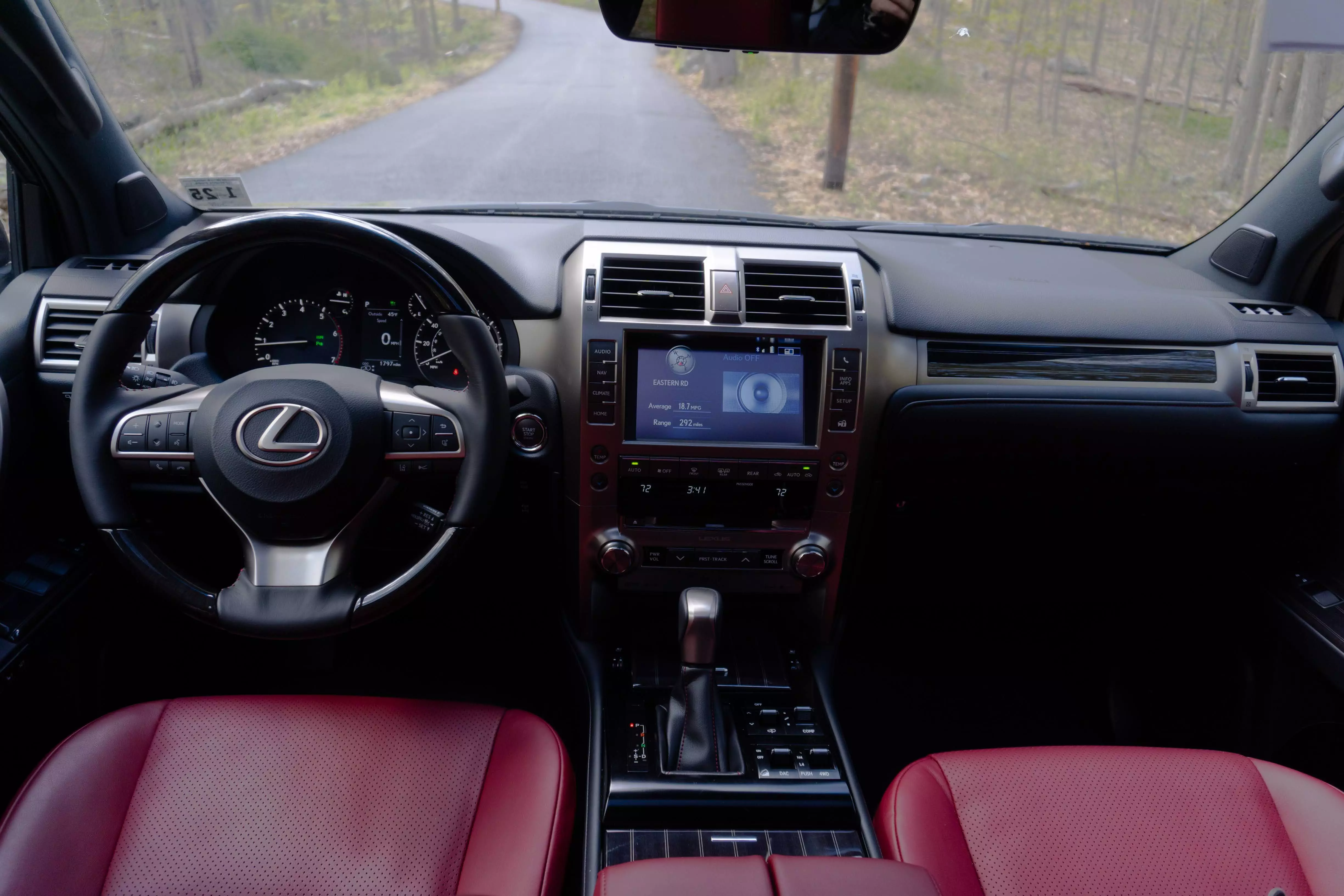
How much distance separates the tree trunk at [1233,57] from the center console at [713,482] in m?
1.07

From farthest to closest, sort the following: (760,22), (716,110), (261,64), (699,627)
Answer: (716,110), (261,64), (699,627), (760,22)

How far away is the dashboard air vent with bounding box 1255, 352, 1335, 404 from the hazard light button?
142cm

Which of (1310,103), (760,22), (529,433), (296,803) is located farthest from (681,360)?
(1310,103)

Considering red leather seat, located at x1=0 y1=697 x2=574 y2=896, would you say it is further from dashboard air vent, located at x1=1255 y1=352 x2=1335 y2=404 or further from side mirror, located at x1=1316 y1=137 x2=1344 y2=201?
side mirror, located at x1=1316 y1=137 x2=1344 y2=201

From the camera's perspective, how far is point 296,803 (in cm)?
172

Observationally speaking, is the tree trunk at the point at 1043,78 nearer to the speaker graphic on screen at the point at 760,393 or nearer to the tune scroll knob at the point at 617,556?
the speaker graphic on screen at the point at 760,393

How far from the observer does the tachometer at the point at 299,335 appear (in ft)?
7.57

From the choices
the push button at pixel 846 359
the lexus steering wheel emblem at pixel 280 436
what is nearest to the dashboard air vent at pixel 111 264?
the lexus steering wheel emblem at pixel 280 436

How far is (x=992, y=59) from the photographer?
233cm

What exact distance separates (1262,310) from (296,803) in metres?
2.67

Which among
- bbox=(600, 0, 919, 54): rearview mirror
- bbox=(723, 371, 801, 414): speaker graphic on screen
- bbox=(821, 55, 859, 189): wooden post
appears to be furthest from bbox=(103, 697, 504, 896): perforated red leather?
bbox=(821, 55, 859, 189): wooden post

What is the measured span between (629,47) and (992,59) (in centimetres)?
93

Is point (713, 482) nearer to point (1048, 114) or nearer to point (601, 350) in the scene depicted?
point (601, 350)

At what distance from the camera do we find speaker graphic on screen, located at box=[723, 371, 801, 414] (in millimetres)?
2158
